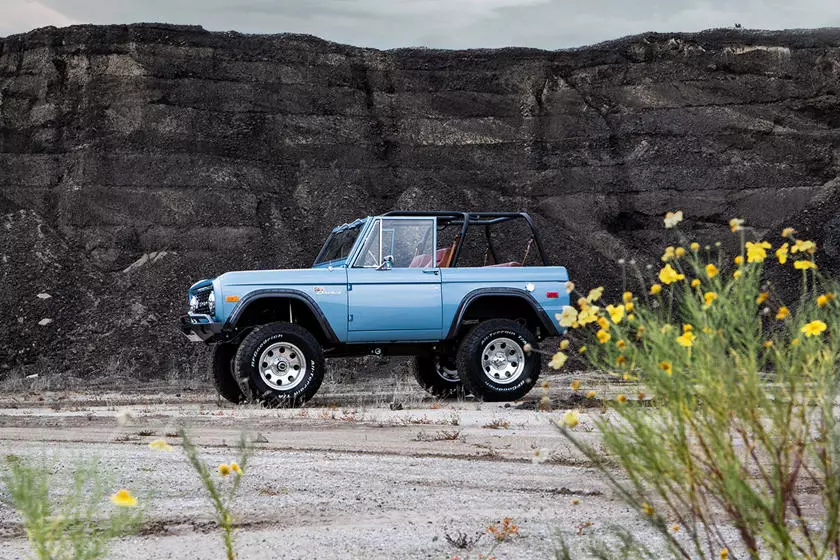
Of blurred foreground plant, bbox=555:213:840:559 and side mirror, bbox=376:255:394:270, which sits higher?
blurred foreground plant, bbox=555:213:840:559

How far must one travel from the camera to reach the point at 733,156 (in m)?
34.5

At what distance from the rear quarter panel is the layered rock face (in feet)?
49.1

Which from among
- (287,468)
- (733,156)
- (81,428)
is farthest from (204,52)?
(287,468)

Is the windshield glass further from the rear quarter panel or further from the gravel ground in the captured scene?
the gravel ground

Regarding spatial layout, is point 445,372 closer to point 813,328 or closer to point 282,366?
point 282,366

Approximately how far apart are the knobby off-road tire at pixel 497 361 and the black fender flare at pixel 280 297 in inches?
66.4

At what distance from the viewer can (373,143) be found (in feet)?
113

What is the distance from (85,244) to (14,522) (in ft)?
85.6

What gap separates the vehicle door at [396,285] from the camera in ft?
48.1

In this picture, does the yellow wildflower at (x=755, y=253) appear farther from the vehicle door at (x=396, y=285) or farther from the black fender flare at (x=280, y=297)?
the vehicle door at (x=396, y=285)

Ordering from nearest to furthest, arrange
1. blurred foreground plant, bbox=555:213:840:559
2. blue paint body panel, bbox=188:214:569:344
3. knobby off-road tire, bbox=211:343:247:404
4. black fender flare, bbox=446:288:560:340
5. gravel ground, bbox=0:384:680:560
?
blurred foreground plant, bbox=555:213:840:559 < gravel ground, bbox=0:384:680:560 < blue paint body panel, bbox=188:214:569:344 < black fender flare, bbox=446:288:560:340 < knobby off-road tire, bbox=211:343:247:404

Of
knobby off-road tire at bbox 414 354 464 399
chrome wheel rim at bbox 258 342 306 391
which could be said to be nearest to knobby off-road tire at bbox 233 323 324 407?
chrome wheel rim at bbox 258 342 306 391

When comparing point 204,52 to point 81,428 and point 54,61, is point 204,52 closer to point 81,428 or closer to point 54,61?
point 54,61

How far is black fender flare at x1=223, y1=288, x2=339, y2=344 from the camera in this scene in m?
14.2
